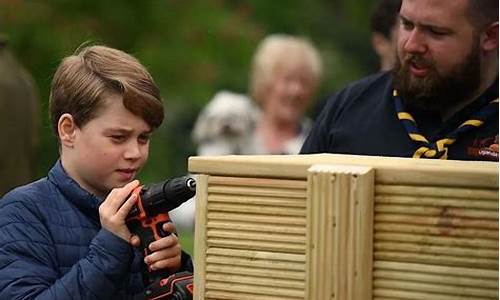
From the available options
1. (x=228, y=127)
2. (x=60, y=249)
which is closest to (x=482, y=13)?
(x=60, y=249)

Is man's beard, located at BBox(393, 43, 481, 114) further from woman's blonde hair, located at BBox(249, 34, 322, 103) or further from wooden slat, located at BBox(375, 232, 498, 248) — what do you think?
woman's blonde hair, located at BBox(249, 34, 322, 103)

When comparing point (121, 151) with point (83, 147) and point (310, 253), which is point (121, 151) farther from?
point (310, 253)

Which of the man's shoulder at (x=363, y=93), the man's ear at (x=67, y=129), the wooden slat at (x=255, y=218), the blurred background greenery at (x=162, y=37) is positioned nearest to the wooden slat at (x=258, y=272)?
the wooden slat at (x=255, y=218)

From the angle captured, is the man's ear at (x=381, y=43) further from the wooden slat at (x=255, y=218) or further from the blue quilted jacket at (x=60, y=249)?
the wooden slat at (x=255, y=218)

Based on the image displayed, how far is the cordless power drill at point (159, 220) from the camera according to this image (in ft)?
12.2

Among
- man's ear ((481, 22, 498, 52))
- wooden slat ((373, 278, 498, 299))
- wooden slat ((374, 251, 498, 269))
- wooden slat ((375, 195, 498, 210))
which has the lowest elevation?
wooden slat ((373, 278, 498, 299))

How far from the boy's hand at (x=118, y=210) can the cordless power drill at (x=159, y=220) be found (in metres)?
0.02

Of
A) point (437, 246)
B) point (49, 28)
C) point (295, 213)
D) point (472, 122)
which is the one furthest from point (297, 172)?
point (49, 28)

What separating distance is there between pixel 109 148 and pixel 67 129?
0.53 feet

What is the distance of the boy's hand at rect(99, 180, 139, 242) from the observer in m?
3.74

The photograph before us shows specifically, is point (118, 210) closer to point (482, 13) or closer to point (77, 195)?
point (77, 195)

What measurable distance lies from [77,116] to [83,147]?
0.30ft

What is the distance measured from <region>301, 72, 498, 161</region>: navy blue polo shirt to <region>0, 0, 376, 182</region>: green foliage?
12.3 feet

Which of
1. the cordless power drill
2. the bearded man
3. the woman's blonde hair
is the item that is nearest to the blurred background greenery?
the woman's blonde hair
